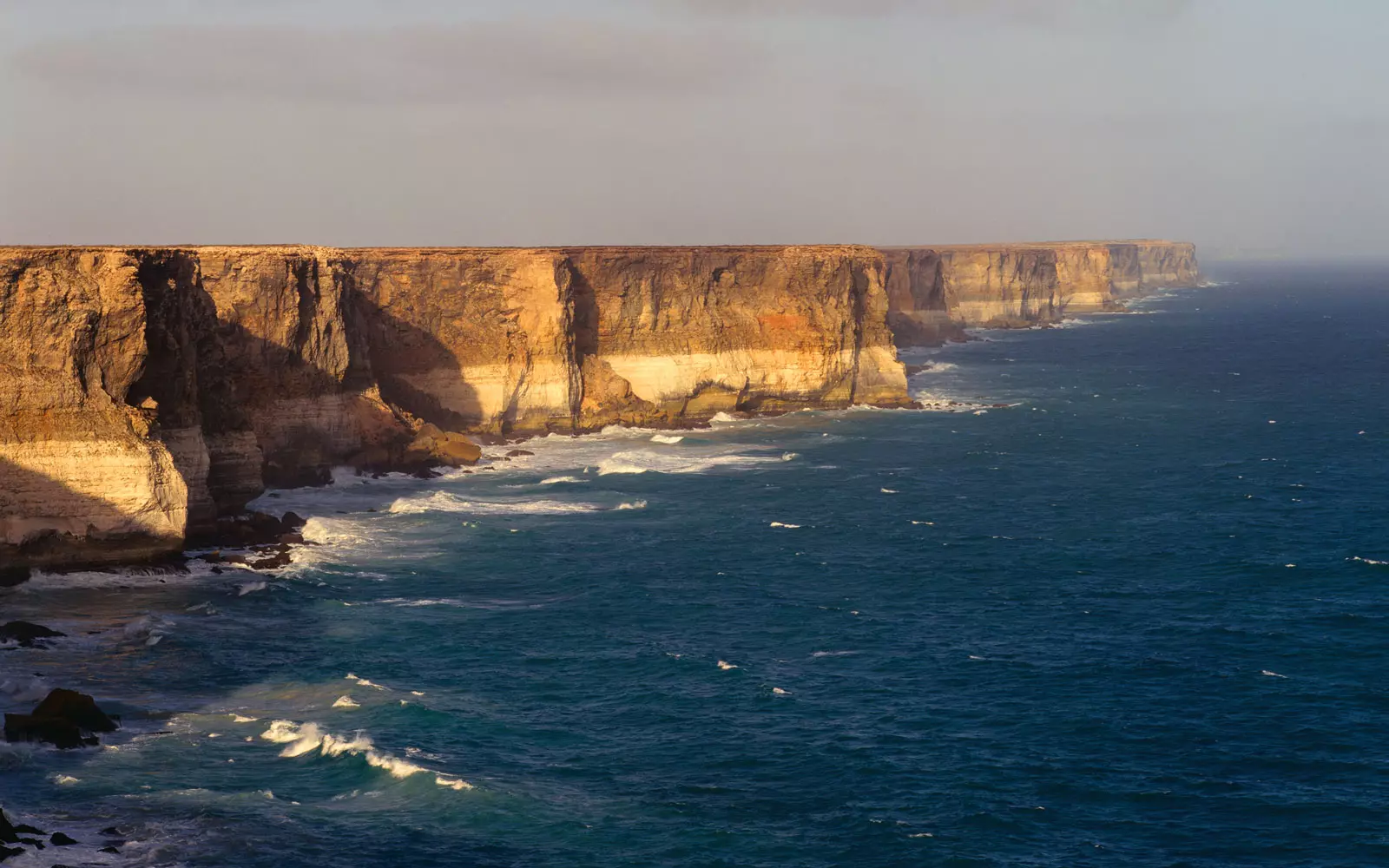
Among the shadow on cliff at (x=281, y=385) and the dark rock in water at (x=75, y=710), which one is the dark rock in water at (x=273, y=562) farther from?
the dark rock in water at (x=75, y=710)

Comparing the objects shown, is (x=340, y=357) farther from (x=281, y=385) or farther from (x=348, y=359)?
(x=281, y=385)

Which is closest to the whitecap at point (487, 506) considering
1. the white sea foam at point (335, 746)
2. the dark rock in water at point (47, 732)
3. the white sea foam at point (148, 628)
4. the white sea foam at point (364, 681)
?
the white sea foam at point (148, 628)

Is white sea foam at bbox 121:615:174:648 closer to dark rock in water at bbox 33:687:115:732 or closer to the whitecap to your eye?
dark rock in water at bbox 33:687:115:732

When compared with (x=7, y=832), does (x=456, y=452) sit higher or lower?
higher

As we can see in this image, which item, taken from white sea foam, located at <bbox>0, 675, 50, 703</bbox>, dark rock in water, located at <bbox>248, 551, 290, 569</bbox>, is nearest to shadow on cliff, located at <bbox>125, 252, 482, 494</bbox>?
dark rock in water, located at <bbox>248, 551, 290, 569</bbox>

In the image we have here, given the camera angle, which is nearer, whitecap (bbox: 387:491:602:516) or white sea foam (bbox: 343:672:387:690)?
white sea foam (bbox: 343:672:387:690)

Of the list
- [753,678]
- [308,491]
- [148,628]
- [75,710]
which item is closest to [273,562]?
[148,628]
